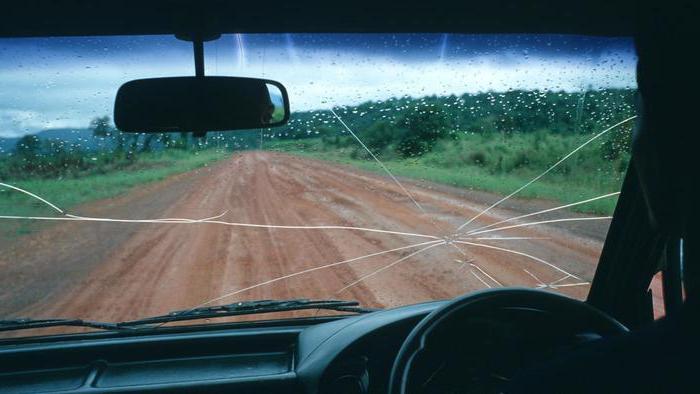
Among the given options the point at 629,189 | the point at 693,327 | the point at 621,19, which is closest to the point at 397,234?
the point at 629,189

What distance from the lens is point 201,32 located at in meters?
3.50

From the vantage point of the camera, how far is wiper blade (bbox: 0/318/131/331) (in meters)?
3.45

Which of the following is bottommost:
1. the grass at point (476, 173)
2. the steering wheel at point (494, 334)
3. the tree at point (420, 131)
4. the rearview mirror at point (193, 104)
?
the steering wheel at point (494, 334)

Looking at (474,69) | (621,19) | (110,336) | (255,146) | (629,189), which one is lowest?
(110,336)

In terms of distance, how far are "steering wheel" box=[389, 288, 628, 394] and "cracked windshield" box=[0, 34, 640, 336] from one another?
125cm

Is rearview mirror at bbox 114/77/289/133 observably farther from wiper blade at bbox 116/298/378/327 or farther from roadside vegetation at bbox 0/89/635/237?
wiper blade at bbox 116/298/378/327

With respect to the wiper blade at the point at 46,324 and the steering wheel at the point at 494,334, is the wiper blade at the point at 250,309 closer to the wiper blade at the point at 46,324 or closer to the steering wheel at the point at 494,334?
the wiper blade at the point at 46,324

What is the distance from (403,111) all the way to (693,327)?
3.11 metres

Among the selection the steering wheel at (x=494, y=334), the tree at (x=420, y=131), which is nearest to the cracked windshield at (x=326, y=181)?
the tree at (x=420, y=131)

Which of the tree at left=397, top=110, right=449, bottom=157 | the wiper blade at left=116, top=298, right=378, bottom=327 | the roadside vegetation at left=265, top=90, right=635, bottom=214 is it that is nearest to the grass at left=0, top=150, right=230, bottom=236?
the roadside vegetation at left=265, top=90, right=635, bottom=214

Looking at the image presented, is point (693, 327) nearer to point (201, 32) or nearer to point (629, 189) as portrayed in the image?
point (629, 189)

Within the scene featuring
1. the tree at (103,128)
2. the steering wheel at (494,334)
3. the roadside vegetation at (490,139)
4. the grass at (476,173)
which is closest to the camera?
the steering wheel at (494,334)

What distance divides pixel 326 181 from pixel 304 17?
134 cm

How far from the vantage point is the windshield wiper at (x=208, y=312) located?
3.48 meters
